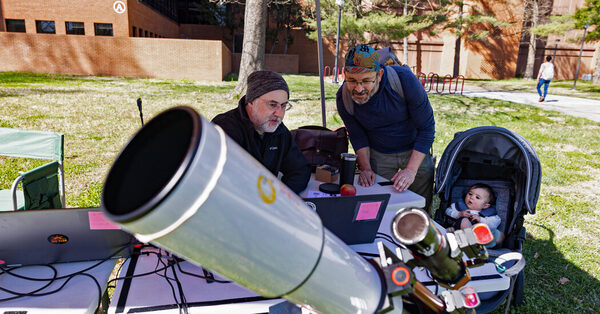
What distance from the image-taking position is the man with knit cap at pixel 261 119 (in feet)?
7.57

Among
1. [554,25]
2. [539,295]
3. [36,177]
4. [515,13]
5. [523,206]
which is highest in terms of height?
[515,13]

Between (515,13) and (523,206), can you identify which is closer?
(523,206)

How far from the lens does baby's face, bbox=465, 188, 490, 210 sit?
3105 millimetres

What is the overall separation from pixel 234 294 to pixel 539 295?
2.84 meters

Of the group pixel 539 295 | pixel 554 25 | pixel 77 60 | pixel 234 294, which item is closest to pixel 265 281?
pixel 234 294

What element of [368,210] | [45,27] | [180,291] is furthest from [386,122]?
[45,27]

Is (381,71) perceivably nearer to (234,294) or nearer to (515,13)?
(234,294)

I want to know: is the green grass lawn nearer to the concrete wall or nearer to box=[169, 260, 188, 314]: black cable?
box=[169, 260, 188, 314]: black cable

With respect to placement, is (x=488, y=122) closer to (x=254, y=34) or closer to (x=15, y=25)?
(x=254, y=34)

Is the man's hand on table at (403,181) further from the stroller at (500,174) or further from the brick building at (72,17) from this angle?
the brick building at (72,17)

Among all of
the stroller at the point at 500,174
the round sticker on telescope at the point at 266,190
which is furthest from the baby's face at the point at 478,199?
the round sticker on telescope at the point at 266,190

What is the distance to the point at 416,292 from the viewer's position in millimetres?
957

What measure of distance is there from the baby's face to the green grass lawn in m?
0.83

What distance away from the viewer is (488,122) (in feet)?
32.7
